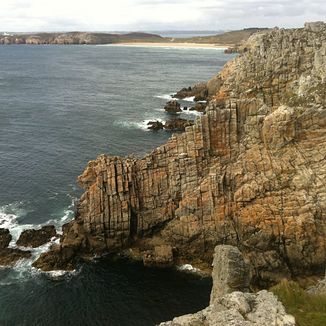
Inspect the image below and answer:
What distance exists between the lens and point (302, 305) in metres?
30.5

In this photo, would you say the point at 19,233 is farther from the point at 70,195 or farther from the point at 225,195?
the point at 225,195

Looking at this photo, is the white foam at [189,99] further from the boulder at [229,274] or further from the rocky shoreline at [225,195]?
the boulder at [229,274]

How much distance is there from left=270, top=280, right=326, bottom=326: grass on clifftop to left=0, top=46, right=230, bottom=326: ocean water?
22.7 meters

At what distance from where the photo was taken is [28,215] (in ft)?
242

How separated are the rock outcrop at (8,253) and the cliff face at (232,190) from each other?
20.6 ft

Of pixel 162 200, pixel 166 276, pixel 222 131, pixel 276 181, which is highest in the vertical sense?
pixel 222 131

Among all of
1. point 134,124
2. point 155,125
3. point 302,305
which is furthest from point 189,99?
point 302,305

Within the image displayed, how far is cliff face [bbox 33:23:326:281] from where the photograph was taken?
57469 millimetres

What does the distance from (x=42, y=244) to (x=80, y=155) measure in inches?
1369

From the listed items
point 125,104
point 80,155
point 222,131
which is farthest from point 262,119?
point 125,104

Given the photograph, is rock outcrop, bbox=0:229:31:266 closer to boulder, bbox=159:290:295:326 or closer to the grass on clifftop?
boulder, bbox=159:290:295:326

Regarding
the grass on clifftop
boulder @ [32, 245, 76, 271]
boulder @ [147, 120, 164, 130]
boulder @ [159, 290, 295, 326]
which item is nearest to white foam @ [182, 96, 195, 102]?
boulder @ [147, 120, 164, 130]

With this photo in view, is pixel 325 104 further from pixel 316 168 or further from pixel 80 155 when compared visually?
pixel 80 155

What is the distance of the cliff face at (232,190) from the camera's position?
57469 millimetres
